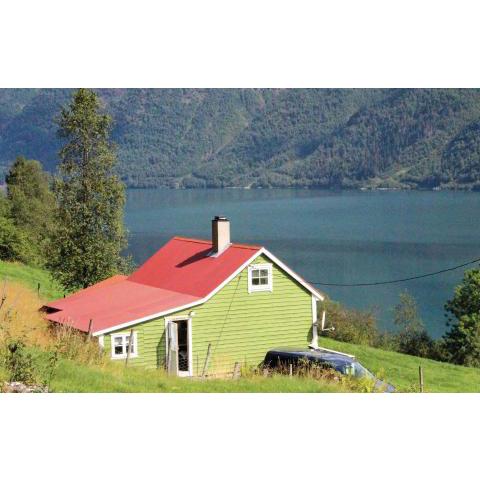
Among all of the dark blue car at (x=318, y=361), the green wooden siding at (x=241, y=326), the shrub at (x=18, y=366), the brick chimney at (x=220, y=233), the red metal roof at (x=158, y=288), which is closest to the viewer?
the shrub at (x=18, y=366)

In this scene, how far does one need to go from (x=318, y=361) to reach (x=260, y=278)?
3.88 meters

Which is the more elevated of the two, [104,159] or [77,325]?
[104,159]

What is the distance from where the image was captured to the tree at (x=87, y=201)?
1187 inches

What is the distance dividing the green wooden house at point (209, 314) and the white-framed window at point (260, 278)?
0.08 ft

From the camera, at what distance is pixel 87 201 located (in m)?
30.5

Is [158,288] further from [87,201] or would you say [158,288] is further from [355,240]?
[355,240]

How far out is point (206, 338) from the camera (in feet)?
67.8

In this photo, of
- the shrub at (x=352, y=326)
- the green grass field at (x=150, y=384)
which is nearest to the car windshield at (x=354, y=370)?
the green grass field at (x=150, y=384)

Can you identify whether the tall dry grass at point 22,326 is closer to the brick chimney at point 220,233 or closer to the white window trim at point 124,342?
the white window trim at point 124,342

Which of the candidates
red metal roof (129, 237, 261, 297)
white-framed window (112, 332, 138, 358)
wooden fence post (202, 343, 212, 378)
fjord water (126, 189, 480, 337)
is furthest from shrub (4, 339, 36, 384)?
fjord water (126, 189, 480, 337)

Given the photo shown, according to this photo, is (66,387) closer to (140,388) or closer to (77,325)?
(140,388)

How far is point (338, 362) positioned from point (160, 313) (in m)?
4.52

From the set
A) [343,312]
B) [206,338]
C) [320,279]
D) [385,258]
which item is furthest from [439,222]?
[206,338]

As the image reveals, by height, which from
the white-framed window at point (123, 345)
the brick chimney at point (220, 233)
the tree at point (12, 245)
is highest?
the tree at point (12, 245)
